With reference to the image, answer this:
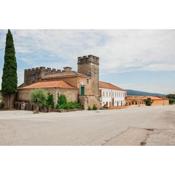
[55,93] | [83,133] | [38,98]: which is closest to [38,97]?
[38,98]

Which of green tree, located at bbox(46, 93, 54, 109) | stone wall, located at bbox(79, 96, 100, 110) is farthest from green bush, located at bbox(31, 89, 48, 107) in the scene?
stone wall, located at bbox(79, 96, 100, 110)

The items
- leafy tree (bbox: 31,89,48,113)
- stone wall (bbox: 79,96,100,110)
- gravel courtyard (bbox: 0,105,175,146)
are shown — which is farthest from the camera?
stone wall (bbox: 79,96,100,110)

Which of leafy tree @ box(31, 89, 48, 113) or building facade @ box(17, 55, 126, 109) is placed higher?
building facade @ box(17, 55, 126, 109)

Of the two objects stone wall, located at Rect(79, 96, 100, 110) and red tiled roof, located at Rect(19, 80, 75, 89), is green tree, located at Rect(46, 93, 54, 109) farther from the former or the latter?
stone wall, located at Rect(79, 96, 100, 110)

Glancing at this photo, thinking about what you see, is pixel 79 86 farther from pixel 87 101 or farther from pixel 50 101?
pixel 50 101

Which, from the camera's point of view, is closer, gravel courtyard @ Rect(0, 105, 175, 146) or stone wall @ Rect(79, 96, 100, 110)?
gravel courtyard @ Rect(0, 105, 175, 146)

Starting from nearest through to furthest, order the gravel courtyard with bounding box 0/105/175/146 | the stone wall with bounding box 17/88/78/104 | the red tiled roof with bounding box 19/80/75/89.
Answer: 1. the gravel courtyard with bounding box 0/105/175/146
2. the stone wall with bounding box 17/88/78/104
3. the red tiled roof with bounding box 19/80/75/89

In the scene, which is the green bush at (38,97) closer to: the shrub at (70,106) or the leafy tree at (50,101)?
the leafy tree at (50,101)

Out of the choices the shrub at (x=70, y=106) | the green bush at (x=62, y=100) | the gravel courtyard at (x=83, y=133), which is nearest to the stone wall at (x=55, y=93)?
the green bush at (x=62, y=100)

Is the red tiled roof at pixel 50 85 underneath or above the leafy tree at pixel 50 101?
above

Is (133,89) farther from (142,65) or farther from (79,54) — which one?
(79,54)
